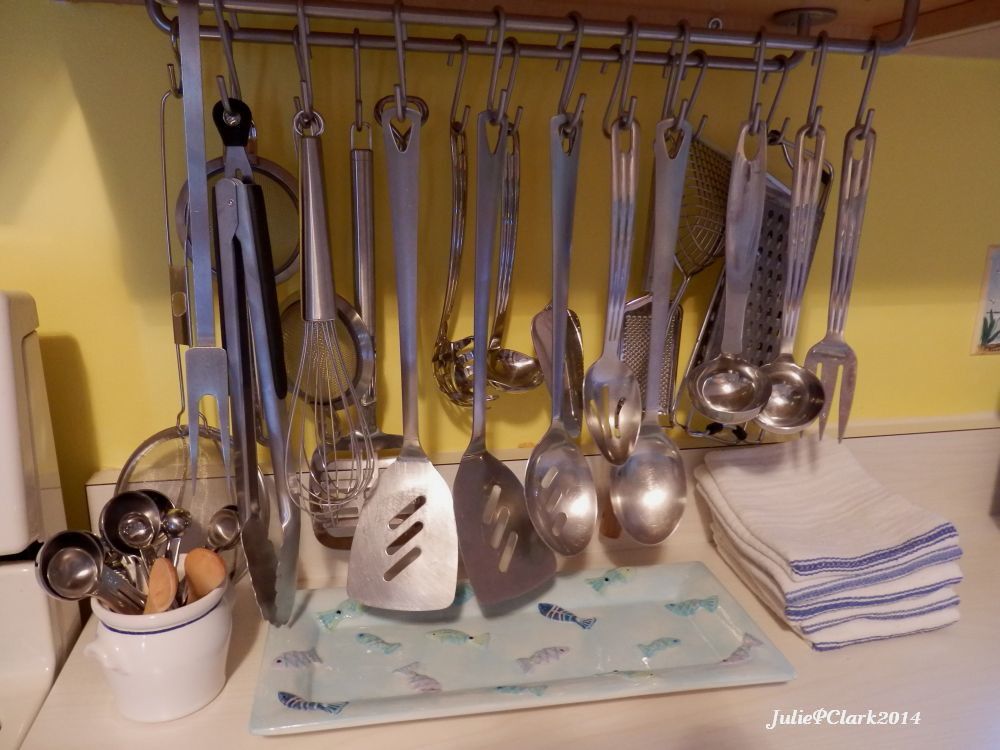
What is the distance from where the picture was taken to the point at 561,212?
0.58 m

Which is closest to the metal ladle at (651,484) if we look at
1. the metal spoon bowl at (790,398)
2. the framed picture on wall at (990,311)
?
the metal spoon bowl at (790,398)

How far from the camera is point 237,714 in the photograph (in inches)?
22.4

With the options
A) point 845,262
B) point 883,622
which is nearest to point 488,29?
point 845,262

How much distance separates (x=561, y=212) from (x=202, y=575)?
1.36 feet

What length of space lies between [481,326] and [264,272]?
181 millimetres

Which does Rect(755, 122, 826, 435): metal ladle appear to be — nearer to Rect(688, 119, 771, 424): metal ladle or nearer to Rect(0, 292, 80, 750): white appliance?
Rect(688, 119, 771, 424): metal ladle

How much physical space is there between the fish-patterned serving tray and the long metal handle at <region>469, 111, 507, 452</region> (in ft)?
0.78

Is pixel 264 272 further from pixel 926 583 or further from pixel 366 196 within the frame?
pixel 926 583

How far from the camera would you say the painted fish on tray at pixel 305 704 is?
556mm

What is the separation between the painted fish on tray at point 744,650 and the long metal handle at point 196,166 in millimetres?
496

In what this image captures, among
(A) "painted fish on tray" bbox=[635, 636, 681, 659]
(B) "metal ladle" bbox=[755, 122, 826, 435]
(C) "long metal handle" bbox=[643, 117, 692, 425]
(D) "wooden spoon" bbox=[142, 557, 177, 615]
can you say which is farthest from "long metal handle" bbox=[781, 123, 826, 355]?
(D) "wooden spoon" bbox=[142, 557, 177, 615]

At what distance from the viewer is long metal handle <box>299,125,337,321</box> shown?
521 mm

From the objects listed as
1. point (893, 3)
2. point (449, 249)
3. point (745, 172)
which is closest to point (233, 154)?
point (449, 249)

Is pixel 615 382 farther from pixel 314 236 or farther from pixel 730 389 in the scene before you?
pixel 314 236
